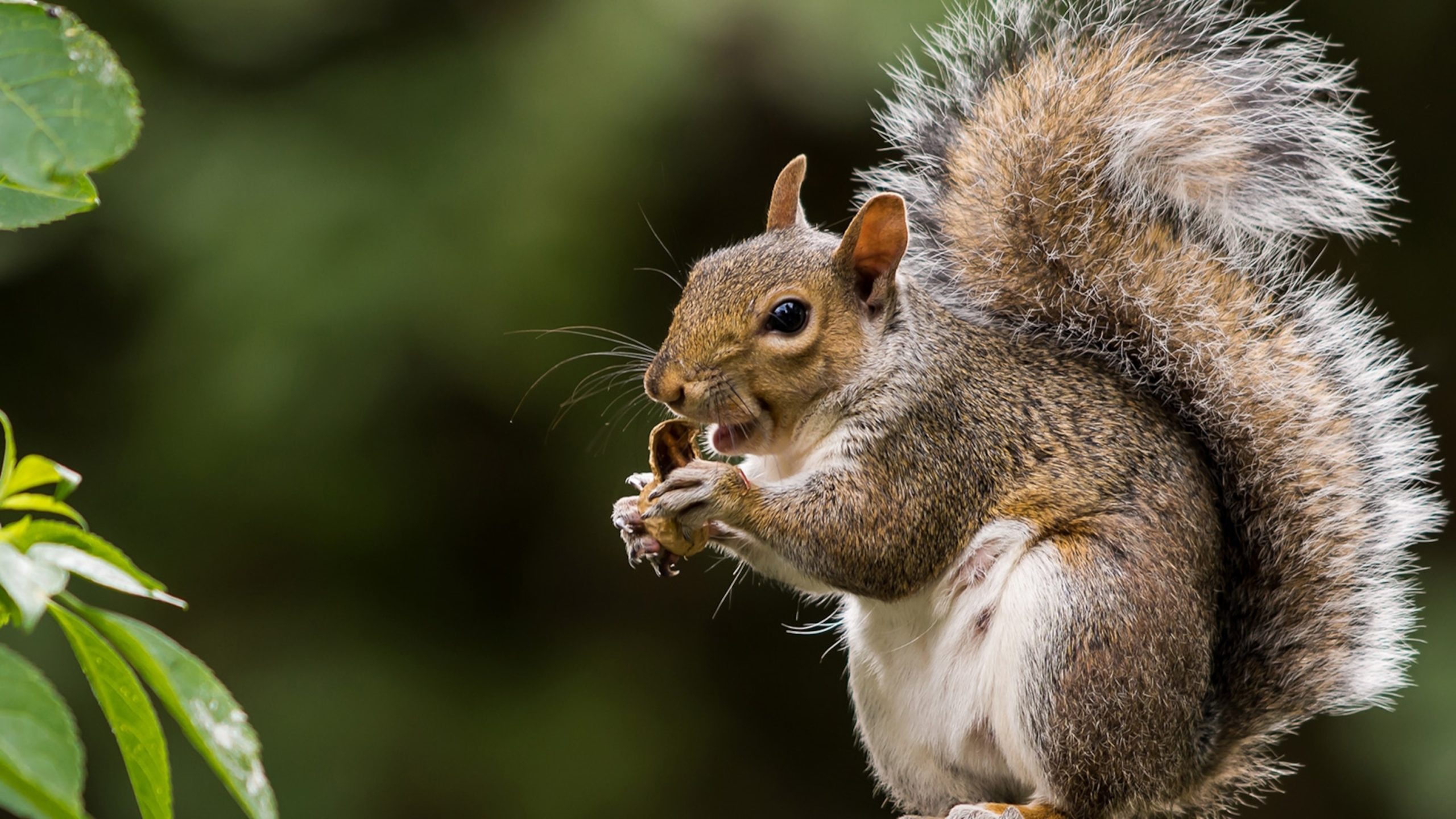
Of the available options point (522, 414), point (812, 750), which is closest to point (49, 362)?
point (522, 414)

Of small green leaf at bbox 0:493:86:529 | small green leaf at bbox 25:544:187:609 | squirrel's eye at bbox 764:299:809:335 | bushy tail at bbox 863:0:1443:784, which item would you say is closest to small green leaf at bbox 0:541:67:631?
small green leaf at bbox 25:544:187:609

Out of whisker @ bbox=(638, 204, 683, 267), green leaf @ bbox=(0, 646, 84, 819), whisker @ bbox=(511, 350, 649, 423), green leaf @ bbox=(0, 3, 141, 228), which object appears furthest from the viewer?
whisker @ bbox=(638, 204, 683, 267)

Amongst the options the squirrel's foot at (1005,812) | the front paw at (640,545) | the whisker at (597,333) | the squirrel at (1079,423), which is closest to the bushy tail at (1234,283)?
the squirrel at (1079,423)

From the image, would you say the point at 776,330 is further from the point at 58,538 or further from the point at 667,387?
the point at 58,538

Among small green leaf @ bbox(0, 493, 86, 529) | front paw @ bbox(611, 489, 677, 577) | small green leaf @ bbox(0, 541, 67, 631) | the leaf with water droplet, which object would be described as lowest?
front paw @ bbox(611, 489, 677, 577)

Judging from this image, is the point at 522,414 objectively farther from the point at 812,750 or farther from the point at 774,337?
the point at 774,337

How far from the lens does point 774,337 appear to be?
1.43m

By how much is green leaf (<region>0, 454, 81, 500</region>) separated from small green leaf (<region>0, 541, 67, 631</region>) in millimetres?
58

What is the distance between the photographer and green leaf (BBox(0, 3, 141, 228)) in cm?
46

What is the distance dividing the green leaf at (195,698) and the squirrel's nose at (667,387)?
0.91 metres

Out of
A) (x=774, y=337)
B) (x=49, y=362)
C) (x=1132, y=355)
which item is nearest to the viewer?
(x=774, y=337)

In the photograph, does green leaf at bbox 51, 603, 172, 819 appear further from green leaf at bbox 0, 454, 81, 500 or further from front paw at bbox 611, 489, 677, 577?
front paw at bbox 611, 489, 677, 577

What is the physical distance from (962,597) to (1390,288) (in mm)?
2273

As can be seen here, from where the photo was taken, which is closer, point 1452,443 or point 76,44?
point 76,44
